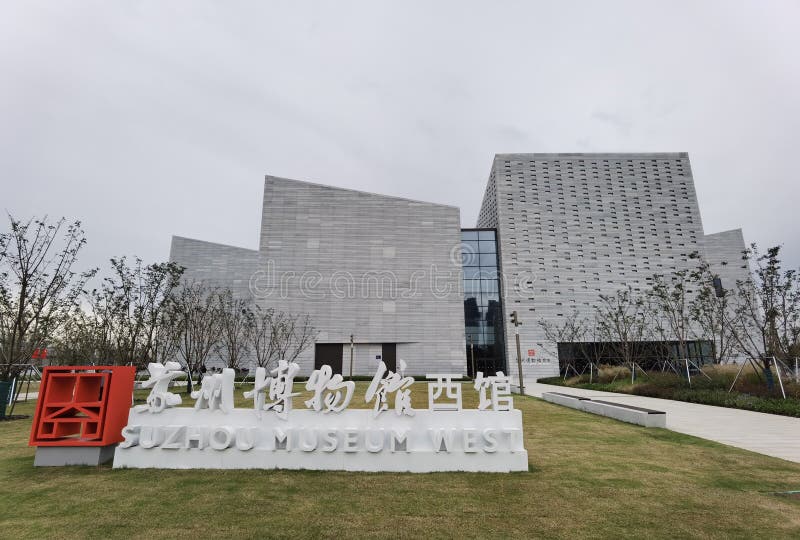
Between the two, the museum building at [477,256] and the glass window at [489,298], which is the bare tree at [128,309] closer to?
the museum building at [477,256]

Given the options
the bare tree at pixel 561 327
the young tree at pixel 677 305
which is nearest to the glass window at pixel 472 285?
the bare tree at pixel 561 327

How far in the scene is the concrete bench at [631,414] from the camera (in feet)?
34.6

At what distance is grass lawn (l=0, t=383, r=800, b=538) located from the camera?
4.32m

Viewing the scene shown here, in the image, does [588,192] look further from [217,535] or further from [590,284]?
[217,535]

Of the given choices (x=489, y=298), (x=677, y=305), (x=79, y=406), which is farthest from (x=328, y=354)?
(x=79, y=406)

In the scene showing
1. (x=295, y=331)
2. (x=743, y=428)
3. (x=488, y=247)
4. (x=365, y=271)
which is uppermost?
Answer: (x=488, y=247)

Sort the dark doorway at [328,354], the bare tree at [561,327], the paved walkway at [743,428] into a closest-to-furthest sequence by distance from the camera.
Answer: the paved walkway at [743,428], the dark doorway at [328,354], the bare tree at [561,327]

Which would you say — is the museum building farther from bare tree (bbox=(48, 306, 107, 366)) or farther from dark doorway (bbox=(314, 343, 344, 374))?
bare tree (bbox=(48, 306, 107, 366))

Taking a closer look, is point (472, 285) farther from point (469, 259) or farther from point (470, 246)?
point (470, 246)

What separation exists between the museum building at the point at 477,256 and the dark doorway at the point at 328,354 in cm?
10

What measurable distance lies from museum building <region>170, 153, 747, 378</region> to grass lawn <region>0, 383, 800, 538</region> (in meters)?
33.2

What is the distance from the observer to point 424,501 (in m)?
5.16

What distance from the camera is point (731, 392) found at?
15742mm

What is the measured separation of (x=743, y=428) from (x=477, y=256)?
37.1 meters
